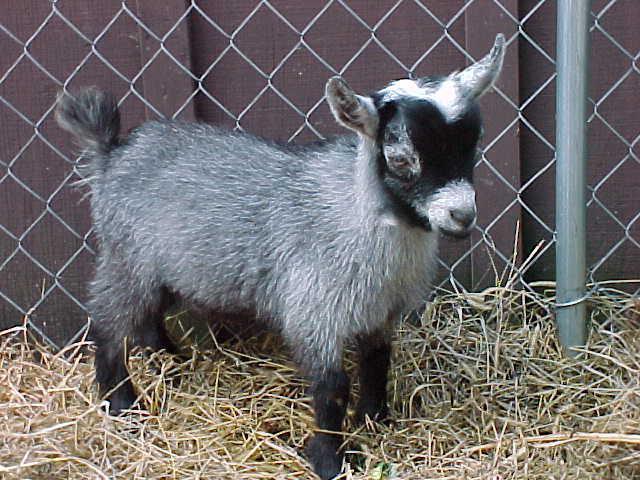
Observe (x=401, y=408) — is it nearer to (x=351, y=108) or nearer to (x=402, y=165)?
(x=402, y=165)

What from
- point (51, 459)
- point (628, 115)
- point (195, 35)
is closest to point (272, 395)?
point (51, 459)

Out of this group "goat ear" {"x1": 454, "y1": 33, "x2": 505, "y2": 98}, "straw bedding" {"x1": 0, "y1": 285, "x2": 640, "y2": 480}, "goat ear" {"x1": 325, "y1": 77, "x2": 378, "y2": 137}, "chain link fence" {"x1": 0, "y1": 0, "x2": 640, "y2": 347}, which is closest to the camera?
"goat ear" {"x1": 325, "y1": 77, "x2": 378, "y2": 137}

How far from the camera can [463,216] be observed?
2492 mm

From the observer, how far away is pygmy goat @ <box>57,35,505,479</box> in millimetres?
2537

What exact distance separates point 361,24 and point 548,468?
1.51 m

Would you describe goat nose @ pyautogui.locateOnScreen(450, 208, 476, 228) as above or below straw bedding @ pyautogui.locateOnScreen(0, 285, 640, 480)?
above

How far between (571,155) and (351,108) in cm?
78

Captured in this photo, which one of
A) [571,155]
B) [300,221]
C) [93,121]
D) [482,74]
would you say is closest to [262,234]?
[300,221]

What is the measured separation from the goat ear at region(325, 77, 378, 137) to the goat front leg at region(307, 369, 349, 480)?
2.27ft

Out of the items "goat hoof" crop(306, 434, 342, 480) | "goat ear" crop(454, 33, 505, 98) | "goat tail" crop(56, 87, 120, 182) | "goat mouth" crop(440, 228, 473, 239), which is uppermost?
"goat ear" crop(454, 33, 505, 98)

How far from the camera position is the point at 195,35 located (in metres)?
3.35

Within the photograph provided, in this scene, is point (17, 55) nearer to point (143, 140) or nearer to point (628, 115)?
point (143, 140)

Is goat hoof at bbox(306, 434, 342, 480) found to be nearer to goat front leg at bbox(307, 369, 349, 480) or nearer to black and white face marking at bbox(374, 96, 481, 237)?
goat front leg at bbox(307, 369, 349, 480)

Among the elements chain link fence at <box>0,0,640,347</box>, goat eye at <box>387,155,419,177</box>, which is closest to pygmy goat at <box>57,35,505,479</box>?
goat eye at <box>387,155,419,177</box>
